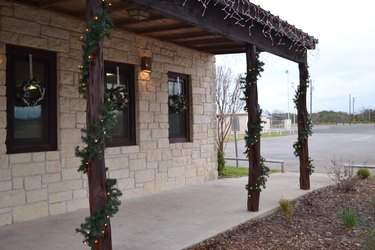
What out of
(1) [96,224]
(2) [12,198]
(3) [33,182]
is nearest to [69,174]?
(3) [33,182]

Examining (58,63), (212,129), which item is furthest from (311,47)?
(58,63)

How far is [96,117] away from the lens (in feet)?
10.5

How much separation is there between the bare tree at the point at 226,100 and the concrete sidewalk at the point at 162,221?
194 inches

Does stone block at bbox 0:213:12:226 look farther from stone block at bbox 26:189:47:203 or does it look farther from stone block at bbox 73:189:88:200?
stone block at bbox 73:189:88:200

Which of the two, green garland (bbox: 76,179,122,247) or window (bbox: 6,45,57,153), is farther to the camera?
window (bbox: 6,45,57,153)

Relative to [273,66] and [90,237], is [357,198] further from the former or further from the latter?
[90,237]

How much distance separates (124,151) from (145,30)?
210 cm

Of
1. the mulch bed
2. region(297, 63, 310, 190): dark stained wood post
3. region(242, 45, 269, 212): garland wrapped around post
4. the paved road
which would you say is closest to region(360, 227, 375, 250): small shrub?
the mulch bed

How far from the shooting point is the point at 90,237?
3.20m

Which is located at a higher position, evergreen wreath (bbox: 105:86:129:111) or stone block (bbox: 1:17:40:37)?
stone block (bbox: 1:17:40:37)

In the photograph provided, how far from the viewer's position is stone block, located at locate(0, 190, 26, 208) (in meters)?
4.89

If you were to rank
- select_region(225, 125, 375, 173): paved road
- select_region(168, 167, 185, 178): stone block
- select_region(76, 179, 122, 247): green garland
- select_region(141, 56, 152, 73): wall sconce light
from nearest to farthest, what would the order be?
select_region(76, 179, 122, 247): green garland
select_region(141, 56, 152, 73): wall sconce light
select_region(168, 167, 185, 178): stone block
select_region(225, 125, 375, 173): paved road

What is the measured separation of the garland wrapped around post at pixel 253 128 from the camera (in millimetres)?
5762

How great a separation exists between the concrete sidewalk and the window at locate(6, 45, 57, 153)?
3.53 ft
